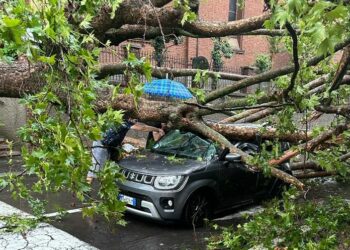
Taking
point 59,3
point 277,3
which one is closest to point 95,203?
point 59,3

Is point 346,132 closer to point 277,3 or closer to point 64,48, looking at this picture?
point 277,3

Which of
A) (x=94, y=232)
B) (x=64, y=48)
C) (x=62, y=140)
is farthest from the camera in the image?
(x=94, y=232)

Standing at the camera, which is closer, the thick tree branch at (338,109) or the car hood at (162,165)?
the thick tree branch at (338,109)

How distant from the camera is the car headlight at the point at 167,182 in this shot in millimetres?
7164

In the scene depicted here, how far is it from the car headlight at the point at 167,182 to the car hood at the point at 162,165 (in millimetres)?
75

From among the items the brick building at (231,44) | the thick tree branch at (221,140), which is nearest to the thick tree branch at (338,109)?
the thick tree branch at (221,140)

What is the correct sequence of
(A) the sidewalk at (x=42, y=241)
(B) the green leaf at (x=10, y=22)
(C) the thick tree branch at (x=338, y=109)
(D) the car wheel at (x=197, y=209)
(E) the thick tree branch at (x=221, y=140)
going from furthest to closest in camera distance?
(D) the car wheel at (x=197, y=209) → (A) the sidewalk at (x=42, y=241) → (E) the thick tree branch at (x=221, y=140) → (C) the thick tree branch at (x=338, y=109) → (B) the green leaf at (x=10, y=22)

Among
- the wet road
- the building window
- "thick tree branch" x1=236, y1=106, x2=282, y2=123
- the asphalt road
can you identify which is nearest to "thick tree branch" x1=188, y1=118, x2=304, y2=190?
"thick tree branch" x1=236, y1=106, x2=282, y2=123

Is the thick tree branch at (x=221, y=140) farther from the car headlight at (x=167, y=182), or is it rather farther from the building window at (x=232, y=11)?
the building window at (x=232, y=11)

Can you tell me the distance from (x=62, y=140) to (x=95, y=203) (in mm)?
751

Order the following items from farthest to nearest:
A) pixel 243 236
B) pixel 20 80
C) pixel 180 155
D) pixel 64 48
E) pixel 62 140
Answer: pixel 180 155 → pixel 243 236 → pixel 20 80 → pixel 64 48 → pixel 62 140

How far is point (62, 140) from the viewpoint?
189 centimetres

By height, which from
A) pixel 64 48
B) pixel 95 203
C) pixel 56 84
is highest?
pixel 64 48

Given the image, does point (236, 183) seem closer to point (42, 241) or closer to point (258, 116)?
point (258, 116)
